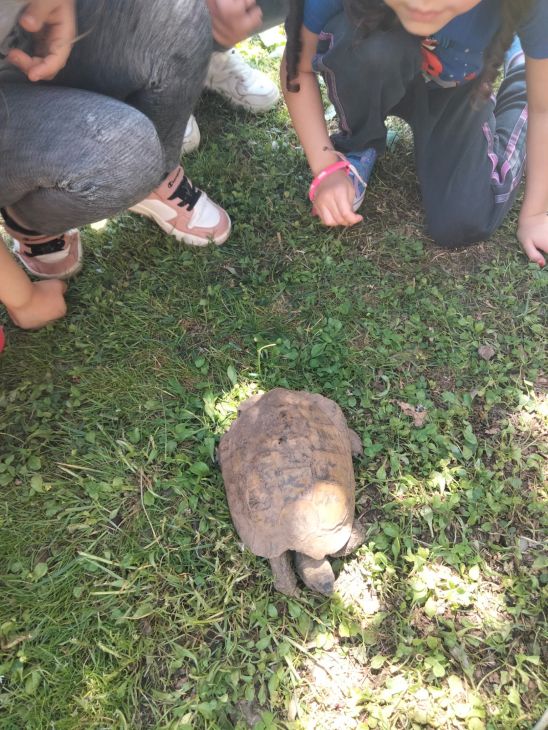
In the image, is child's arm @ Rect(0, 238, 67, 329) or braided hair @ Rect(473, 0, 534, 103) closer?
braided hair @ Rect(473, 0, 534, 103)

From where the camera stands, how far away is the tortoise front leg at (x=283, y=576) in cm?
159

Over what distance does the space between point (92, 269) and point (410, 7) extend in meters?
1.46

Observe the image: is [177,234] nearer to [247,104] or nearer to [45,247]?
[45,247]

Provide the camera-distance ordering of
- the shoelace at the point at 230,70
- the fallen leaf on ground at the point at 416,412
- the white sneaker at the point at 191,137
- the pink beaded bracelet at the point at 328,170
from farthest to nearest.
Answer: the shoelace at the point at 230,70 → the white sneaker at the point at 191,137 → the pink beaded bracelet at the point at 328,170 → the fallen leaf on ground at the point at 416,412

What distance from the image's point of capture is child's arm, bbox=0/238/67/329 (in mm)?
1772

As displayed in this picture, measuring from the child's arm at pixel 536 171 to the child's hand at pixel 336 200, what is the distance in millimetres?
684

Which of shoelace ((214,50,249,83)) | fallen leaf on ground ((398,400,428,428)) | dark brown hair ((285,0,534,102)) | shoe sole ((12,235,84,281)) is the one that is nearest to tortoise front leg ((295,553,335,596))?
fallen leaf on ground ((398,400,428,428))

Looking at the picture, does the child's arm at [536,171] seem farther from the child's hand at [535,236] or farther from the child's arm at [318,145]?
the child's arm at [318,145]

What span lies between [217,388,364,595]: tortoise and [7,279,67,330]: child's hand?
2.93 ft

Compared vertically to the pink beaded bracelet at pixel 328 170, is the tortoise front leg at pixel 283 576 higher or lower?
lower

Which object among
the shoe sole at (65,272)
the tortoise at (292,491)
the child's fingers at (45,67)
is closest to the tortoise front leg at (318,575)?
the tortoise at (292,491)

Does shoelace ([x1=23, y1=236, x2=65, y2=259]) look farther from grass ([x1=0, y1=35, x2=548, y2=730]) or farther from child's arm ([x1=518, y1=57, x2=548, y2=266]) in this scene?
child's arm ([x1=518, y1=57, x2=548, y2=266])

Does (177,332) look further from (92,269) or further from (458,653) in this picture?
(458,653)

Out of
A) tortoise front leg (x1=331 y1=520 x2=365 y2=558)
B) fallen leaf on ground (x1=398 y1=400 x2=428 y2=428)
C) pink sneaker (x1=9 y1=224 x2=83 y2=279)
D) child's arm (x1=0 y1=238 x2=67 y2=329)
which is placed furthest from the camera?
pink sneaker (x1=9 y1=224 x2=83 y2=279)
